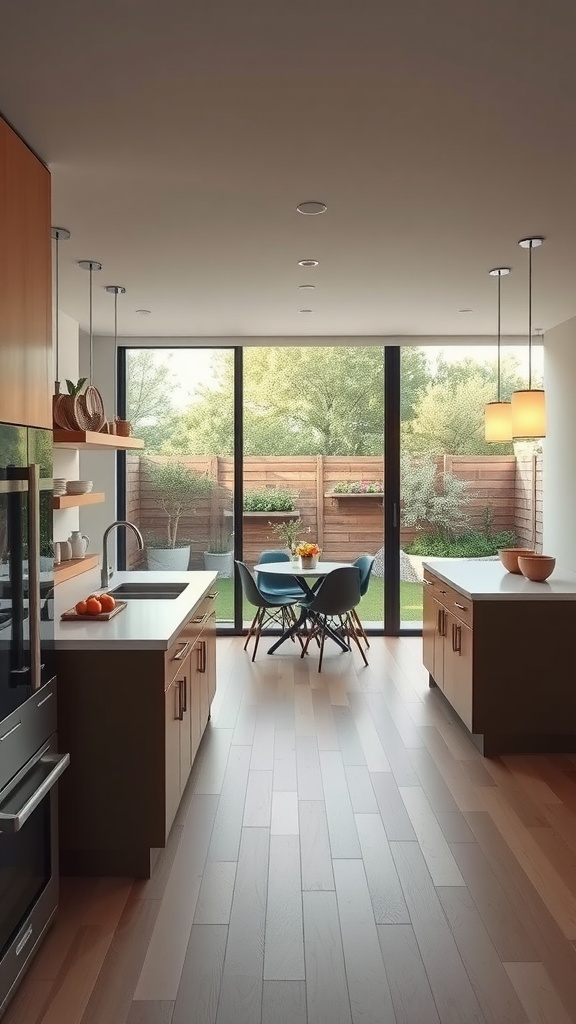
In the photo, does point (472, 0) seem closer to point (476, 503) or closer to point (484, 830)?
point (484, 830)

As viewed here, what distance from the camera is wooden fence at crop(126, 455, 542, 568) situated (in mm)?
7074

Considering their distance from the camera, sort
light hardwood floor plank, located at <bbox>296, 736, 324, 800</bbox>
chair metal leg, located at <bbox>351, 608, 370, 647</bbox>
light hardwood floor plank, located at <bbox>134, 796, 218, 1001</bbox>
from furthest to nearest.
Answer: chair metal leg, located at <bbox>351, 608, 370, 647</bbox> → light hardwood floor plank, located at <bbox>296, 736, 324, 800</bbox> → light hardwood floor plank, located at <bbox>134, 796, 218, 1001</bbox>

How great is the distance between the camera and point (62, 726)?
2.93 meters

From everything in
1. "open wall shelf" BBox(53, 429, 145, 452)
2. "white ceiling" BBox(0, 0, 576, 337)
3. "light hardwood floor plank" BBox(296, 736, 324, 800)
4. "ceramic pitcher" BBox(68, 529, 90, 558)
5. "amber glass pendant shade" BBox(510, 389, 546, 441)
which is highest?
"white ceiling" BBox(0, 0, 576, 337)

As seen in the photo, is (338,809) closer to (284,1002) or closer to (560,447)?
(284,1002)

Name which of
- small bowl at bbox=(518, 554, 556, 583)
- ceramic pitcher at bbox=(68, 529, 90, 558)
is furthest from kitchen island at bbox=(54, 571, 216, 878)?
small bowl at bbox=(518, 554, 556, 583)

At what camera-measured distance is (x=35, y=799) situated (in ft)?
7.34

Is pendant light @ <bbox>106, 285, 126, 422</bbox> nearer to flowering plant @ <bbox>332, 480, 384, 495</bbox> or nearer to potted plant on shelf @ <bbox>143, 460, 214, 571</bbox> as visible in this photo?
potted plant on shelf @ <bbox>143, 460, 214, 571</bbox>

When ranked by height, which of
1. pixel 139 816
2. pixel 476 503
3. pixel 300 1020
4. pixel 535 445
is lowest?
pixel 300 1020

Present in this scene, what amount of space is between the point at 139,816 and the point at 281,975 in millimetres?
819

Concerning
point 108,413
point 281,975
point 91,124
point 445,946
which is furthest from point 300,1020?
point 108,413

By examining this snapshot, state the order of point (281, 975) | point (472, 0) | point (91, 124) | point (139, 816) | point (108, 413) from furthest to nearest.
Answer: point (108, 413)
point (139, 816)
point (91, 124)
point (281, 975)
point (472, 0)

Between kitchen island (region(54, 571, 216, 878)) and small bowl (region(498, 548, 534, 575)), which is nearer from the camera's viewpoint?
kitchen island (region(54, 571, 216, 878))

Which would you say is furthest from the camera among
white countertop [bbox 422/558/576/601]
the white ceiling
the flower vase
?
the flower vase
